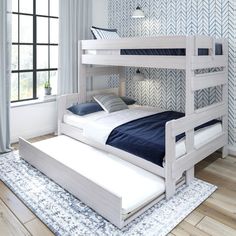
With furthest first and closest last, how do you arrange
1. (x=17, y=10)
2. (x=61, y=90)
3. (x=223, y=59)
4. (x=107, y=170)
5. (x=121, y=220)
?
(x=61, y=90) → (x=17, y=10) → (x=223, y=59) → (x=107, y=170) → (x=121, y=220)

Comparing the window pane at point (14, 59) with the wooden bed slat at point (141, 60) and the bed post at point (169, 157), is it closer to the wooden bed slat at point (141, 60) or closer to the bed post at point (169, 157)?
the wooden bed slat at point (141, 60)

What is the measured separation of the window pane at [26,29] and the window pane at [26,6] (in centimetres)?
8

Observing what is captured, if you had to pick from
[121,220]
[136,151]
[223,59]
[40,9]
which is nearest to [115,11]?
[40,9]

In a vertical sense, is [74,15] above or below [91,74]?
above

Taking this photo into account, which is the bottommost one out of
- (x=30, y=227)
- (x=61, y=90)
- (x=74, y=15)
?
(x=30, y=227)

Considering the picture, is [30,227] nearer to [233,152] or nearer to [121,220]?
[121,220]

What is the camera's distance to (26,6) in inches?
145

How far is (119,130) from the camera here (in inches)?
104

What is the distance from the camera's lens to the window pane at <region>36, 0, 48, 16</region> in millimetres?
3764

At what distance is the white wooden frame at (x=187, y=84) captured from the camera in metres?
2.19

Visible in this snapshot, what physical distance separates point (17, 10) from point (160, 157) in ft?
9.26

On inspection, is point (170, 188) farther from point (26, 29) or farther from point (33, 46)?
point (26, 29)

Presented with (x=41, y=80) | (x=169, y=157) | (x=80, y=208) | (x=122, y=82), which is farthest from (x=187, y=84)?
(x=41, y=80)

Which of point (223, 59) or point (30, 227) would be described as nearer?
point (30, 227)
